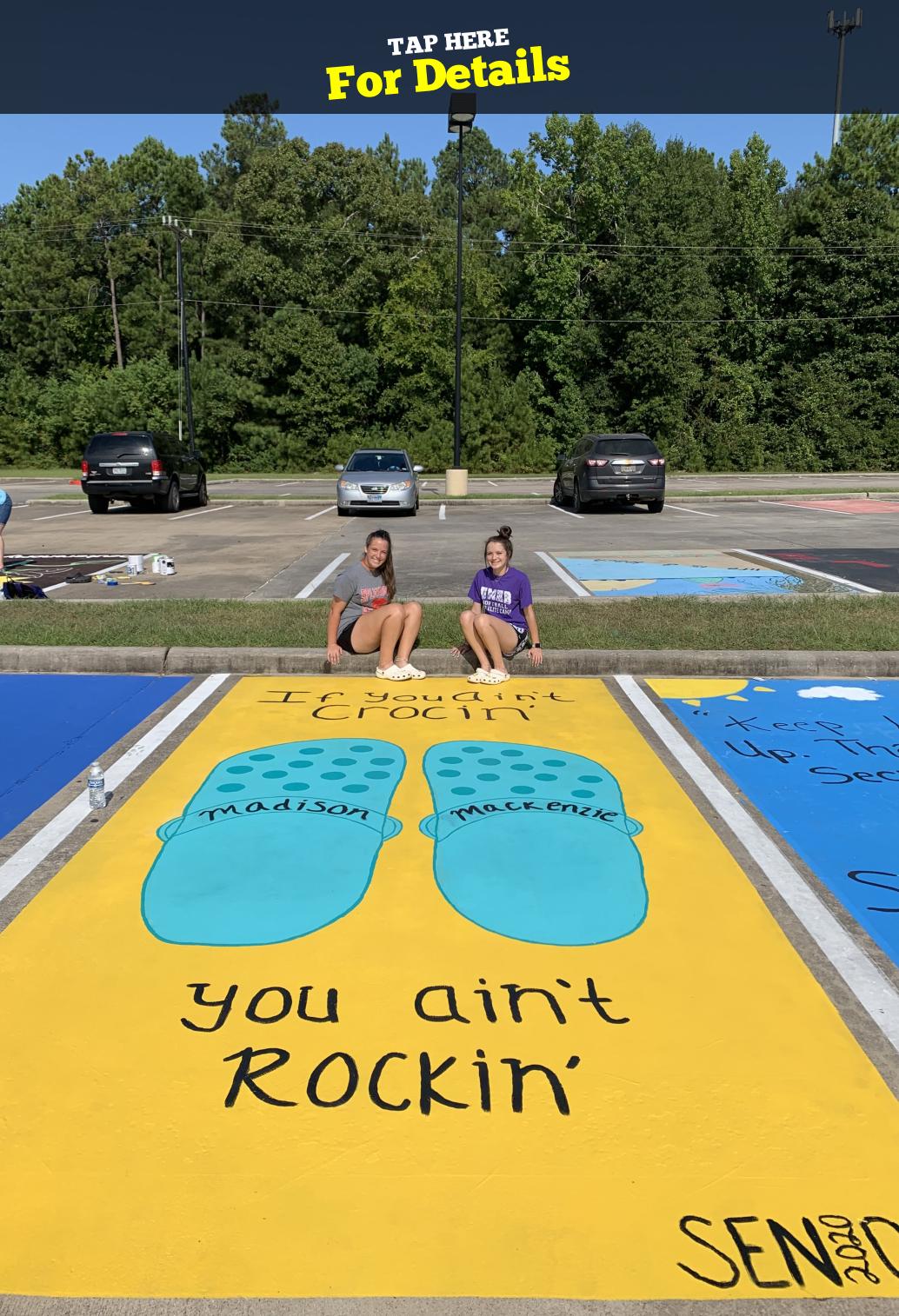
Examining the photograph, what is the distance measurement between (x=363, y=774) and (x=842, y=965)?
2.78 meters

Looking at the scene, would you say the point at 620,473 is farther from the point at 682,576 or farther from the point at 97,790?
the point at 97,790

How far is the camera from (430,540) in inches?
686

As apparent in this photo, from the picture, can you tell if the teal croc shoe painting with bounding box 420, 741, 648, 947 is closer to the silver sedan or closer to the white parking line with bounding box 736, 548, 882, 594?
the white parking line with bounding box 736, 548, 882, 594

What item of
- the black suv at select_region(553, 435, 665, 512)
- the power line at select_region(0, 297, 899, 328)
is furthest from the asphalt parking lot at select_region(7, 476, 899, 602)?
the power line at select_region(0, 297, 899, 328)

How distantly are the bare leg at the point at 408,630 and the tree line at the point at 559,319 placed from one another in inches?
1451

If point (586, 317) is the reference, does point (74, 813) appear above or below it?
below

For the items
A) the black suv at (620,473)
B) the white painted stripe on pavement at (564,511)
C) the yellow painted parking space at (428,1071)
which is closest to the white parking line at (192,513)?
the white painted stripe on pavement at (564,511)

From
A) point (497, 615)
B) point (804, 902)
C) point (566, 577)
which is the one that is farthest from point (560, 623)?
point (804, 902)

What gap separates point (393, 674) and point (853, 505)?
21.1 m

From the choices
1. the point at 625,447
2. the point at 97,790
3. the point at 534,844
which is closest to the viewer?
the point at 534,844

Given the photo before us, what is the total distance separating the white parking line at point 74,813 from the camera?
4.50 meters

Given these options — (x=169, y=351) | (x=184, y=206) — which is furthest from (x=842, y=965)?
(x=184, y=206)

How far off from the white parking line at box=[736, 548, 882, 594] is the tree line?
2962 centimetres

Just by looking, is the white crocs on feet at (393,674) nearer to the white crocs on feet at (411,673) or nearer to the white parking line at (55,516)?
the white crocs on feet at (411,673)
